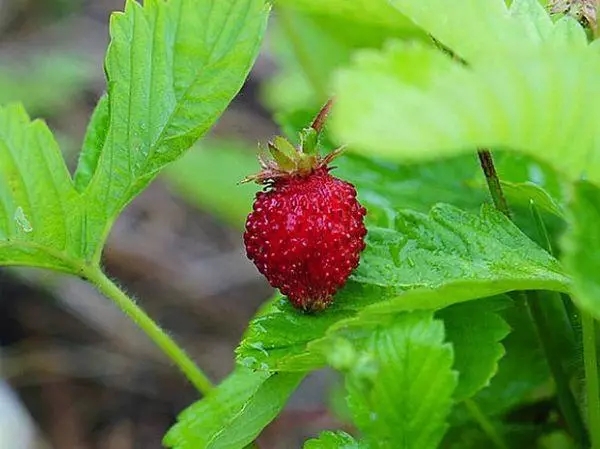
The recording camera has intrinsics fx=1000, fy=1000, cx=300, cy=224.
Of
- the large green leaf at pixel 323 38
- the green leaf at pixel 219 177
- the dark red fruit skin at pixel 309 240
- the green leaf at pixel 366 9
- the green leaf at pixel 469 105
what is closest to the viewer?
the green leaf at pixel 469 105

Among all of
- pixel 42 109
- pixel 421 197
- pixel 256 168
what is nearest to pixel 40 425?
pixel 256 168

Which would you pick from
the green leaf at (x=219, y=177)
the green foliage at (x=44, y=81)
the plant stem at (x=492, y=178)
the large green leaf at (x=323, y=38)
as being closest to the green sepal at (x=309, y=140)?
the plant stem at (x=492, y=178)

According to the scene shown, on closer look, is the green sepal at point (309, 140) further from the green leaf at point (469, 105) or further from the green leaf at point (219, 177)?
the green leaf at point (219, 177)

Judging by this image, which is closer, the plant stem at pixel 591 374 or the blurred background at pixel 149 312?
the plant stem at pixel 591 374

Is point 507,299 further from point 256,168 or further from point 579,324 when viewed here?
point 256,168

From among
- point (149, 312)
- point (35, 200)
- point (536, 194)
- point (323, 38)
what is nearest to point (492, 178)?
point (536, 194)

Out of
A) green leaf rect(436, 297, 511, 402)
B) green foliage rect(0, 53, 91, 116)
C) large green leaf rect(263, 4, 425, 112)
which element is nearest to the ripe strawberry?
green leaf rect(436, 297, 511, 402)

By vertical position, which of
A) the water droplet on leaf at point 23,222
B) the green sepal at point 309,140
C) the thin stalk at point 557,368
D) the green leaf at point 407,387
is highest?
the green sepal at point 309,140
